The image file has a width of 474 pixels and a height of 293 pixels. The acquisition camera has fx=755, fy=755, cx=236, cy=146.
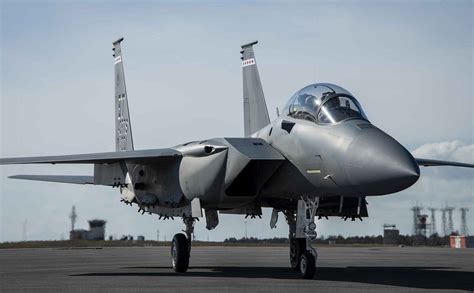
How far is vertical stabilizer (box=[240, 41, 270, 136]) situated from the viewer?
2031 cm

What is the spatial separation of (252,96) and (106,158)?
6327 mm

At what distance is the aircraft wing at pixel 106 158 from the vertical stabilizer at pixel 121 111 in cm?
516

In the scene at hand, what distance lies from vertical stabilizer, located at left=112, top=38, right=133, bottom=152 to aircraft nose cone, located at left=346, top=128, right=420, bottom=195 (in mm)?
10433

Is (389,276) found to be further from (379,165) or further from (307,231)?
(379,165)

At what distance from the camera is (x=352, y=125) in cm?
1221

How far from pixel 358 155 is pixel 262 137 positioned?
11.5 feet

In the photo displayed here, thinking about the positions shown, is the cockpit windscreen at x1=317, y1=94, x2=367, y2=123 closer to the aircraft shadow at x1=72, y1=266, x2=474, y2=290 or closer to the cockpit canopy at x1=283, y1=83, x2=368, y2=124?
the cockpit canopy at x1=283, y1=83, x2=368, y2=124

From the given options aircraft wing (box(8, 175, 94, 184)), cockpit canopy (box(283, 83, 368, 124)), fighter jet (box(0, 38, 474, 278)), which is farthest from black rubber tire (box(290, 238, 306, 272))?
aircraft wing (box(8, 175, 94, 184))

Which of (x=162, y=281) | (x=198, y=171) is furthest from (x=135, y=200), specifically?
(x=162, y=281)

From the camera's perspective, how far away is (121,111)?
21859mm

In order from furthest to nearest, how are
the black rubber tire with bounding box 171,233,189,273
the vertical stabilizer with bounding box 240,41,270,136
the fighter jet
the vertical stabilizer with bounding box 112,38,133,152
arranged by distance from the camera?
the vertical stabilizer with bounding box 112,38,133,152, the vertical stabilizer with bounding box 240,41,270,136, the black rubber tire with bounding box 171,233,189,273, the fighter jet

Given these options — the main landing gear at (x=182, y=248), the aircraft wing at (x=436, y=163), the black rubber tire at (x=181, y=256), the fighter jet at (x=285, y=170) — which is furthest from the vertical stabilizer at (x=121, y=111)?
the aircraft wing at (x=436, y=163)

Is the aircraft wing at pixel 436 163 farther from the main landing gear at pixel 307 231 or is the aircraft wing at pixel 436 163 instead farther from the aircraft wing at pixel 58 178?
the aircraft wing at pixel 58 178

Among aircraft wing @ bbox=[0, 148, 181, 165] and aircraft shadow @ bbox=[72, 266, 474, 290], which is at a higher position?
aircraft wing @ bbox=[0, 148, 181, 165]
